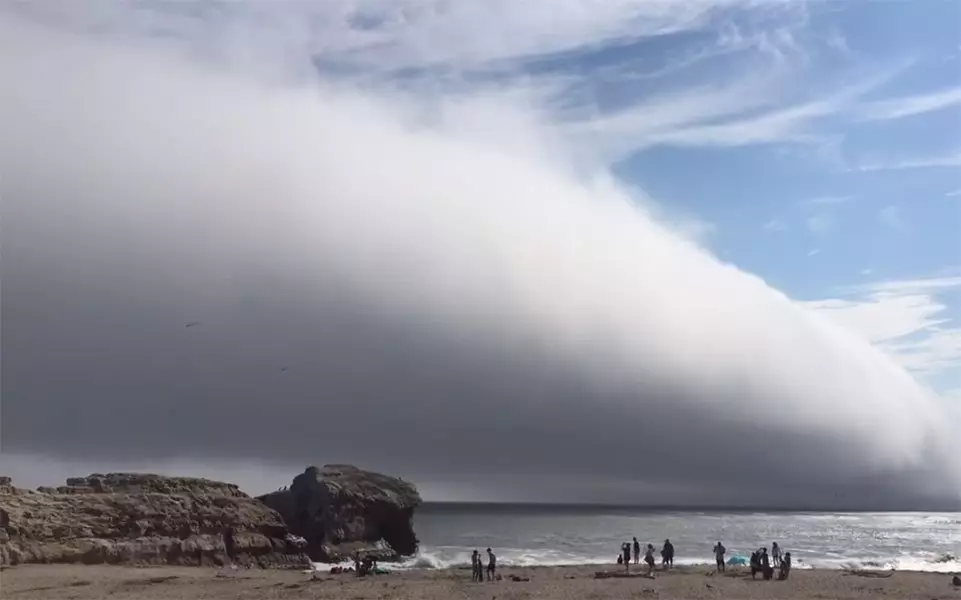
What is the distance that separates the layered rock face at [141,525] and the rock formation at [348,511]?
17.3 ft

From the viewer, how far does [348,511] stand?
6569cm

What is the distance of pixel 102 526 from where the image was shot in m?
49.6

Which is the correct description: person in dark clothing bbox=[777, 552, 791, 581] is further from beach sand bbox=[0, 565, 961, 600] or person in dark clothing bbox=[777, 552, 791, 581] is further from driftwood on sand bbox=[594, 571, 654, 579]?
driftwood on sand bbox=[594, 571, 654, 579]

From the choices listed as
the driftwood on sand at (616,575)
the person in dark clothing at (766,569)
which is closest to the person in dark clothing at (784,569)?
the person in dark clothing at (766,569)

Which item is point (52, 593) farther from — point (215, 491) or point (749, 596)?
point (749, 596)

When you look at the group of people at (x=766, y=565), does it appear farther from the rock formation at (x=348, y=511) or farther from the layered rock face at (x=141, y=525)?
the layered rock face at (x=141, y=525)

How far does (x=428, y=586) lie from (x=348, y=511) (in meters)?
27.0

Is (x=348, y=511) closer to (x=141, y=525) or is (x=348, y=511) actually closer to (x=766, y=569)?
(x=141, y=525)

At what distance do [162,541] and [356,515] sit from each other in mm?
18225

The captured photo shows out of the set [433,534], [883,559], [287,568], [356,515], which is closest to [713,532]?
[433,534]

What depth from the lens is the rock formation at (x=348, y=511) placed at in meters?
63.8

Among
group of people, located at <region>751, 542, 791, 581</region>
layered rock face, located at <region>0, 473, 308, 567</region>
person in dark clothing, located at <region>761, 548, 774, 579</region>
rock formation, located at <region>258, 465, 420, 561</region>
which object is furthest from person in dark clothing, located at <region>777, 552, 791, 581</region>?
layered rock face, located at <region>0, 473, 308, 567</region>

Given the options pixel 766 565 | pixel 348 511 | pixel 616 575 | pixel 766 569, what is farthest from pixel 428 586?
pixel 348 511

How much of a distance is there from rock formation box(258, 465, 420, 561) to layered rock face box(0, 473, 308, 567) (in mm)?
5262
